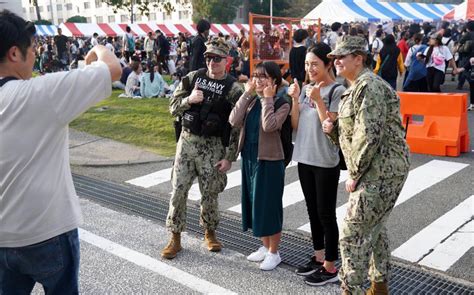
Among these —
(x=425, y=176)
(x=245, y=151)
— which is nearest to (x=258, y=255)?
(x=245, y=151)

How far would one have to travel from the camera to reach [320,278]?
385 cm

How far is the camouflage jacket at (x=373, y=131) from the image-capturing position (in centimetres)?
295

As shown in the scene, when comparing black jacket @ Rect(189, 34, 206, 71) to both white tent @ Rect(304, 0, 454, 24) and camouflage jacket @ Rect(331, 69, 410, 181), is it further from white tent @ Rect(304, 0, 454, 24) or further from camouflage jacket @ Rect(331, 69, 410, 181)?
white tent @ Rect(304, 0, 454, 24)

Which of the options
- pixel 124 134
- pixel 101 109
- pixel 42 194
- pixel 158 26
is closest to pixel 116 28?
pixel 158 26

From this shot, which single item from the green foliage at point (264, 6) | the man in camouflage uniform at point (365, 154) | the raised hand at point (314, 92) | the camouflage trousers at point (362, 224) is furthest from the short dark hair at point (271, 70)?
the green foliage at point (264, 6)

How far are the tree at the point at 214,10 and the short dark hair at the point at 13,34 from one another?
59116mm

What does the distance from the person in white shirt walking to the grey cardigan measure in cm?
197

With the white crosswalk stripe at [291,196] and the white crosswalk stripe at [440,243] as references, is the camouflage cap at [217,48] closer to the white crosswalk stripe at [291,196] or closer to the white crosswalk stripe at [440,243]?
the white crosswalk stripe at [291,196]

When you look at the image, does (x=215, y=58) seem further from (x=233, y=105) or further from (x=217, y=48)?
(x=233, y=105)

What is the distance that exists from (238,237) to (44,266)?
2944 mm

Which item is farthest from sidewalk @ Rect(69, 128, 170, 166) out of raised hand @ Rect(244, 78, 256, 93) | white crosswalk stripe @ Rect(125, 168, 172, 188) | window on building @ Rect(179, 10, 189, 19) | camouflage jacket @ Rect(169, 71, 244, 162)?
window on building @ Rect(179, 10, 189, 19)

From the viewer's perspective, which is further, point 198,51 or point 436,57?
point 436,57

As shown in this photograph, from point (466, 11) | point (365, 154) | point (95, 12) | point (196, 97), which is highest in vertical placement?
point (95, 12)

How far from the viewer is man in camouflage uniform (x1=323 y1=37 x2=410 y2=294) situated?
297 centimetres
